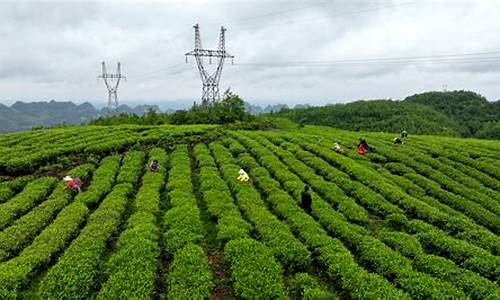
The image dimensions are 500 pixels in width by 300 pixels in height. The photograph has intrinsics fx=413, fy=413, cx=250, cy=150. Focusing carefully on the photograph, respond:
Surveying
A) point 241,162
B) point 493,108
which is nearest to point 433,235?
point 241,162

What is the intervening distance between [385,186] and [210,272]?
14093 mm

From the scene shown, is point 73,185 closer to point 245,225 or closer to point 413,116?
point 245,225

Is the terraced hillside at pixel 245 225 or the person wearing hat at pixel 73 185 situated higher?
the person wearing hat at pixel 73 185

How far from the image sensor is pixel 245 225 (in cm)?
1842

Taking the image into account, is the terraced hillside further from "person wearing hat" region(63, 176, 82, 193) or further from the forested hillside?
the forested hillside

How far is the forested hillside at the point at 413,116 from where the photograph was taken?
10000 cm

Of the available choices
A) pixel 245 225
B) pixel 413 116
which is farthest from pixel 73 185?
pixel 413 116

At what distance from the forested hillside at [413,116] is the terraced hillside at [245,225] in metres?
71.7

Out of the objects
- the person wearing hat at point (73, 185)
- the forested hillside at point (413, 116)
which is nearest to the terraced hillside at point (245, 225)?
the person wearing hat at point (73, 185)

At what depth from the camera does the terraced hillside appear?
45.8ft

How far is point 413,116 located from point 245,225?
98.9m

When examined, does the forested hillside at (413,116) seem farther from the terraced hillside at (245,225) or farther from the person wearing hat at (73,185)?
the person wearing hat at (73,185)

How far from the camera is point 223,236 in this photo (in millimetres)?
17375

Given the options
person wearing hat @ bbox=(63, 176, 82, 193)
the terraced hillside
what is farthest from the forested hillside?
person wearing hat @ bbox=(63, 176, 82, 193)
